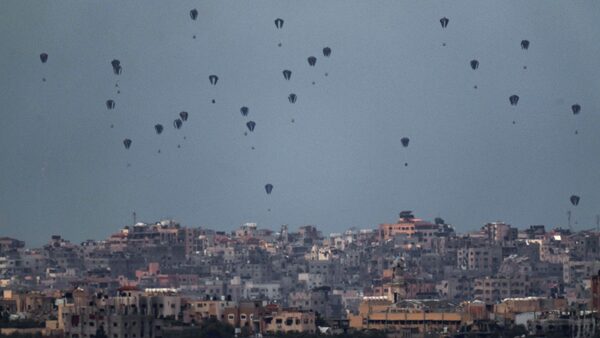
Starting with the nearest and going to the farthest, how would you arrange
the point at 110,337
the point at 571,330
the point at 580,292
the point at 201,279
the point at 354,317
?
the point at 110,337 → the point at 571,330 → the point at 354,317 → the point at 580,292 → the point at 201,279

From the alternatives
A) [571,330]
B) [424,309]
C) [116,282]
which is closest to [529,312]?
[424,309]

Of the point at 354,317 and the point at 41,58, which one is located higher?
the point at 41,58

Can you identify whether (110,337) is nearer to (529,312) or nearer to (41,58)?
(529,312)

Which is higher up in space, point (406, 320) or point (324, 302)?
point (324, 302)

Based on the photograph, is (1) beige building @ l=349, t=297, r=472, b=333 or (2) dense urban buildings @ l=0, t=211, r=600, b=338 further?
(1) beige building @ l=349, t=297, r=472, b=333

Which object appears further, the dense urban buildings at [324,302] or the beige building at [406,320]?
the beige building at [406,320]

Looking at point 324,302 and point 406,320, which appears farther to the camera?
point 324,302

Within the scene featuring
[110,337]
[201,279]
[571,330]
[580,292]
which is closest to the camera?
[110,337]

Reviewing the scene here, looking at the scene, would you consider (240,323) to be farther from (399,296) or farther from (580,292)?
(580,292)

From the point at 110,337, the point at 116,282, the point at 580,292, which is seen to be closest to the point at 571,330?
the point at 110,337

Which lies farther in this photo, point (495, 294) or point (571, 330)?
point (495, 294)
